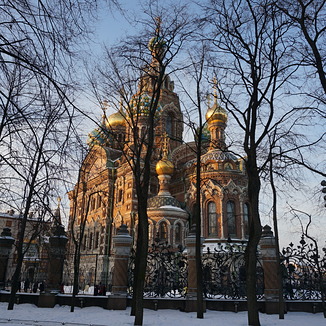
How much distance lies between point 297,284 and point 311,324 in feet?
8.78

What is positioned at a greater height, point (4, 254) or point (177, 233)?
point (177, 233)

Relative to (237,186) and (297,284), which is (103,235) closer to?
(237,186)

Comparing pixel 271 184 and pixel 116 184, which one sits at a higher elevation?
pixel 116 184

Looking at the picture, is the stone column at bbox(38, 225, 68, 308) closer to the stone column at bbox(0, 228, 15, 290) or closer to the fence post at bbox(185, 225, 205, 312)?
the stone column at bbox(0, 228, 15, 290)

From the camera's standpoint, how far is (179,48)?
992cm

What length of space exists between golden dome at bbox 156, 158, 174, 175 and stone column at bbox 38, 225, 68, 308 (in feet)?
51.5

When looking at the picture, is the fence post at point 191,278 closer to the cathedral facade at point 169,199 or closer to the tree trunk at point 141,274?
the tree trunk at point 141,274

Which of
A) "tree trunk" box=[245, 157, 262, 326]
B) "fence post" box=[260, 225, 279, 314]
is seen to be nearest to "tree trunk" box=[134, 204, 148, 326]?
"tree trunk" box=[245, 157, 262, 326]

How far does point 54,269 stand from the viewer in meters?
11.2

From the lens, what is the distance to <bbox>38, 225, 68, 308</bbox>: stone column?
1087 centimetres

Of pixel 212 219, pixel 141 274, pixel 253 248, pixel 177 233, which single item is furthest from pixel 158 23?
pixel 212 219

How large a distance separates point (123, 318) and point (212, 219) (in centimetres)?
1705

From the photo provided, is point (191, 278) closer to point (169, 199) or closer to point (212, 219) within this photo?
point (169, 199)

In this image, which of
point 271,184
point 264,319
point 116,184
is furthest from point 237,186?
point 264,319
